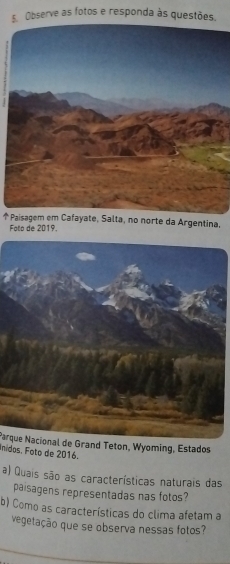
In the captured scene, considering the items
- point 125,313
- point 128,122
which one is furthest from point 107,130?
Result: point 125,313

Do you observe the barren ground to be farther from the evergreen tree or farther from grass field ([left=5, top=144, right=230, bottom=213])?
the evergreen tree

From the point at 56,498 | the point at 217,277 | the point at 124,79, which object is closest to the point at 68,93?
the point at 124,79

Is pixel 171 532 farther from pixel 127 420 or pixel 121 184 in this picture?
pixel 121 184

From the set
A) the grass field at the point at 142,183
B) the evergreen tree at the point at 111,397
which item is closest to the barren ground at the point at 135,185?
the grass field at the point at 142,183

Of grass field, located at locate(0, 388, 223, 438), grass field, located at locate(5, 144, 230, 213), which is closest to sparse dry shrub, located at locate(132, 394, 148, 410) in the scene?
grass field, located at locate(0, 388, 223, 438)

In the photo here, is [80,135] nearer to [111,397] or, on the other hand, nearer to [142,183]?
[142,183]

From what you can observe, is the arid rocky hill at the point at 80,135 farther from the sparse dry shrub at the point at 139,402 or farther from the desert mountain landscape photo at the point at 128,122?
the sparse dry shrub at the point at 139,402

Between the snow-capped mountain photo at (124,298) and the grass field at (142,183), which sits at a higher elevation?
the grass field at (142,183)
